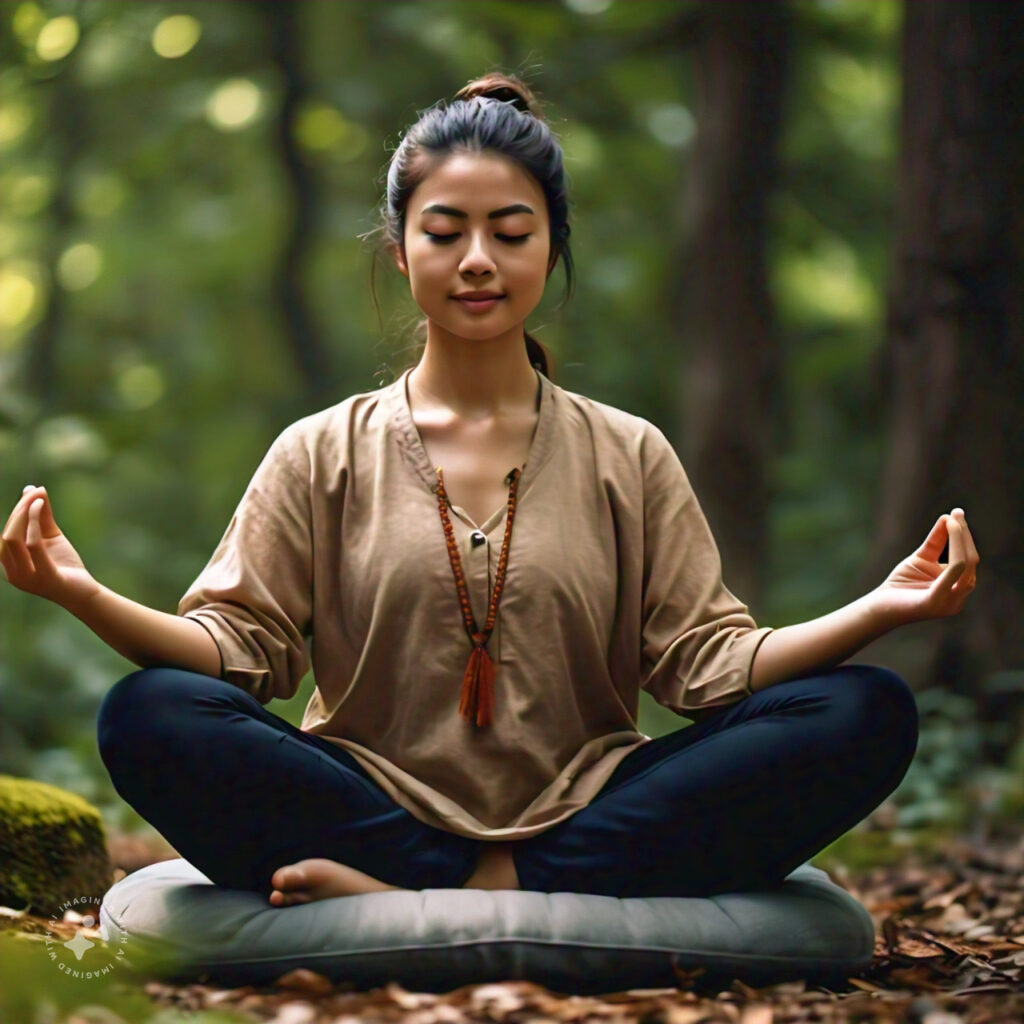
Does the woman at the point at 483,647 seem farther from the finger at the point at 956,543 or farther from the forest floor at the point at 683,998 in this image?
the forest floor at the point at 683,998

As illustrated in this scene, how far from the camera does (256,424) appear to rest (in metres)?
9.72

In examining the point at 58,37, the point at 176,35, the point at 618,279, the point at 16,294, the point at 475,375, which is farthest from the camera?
the point at 16,294

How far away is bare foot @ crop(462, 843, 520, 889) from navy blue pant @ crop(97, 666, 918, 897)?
14mm

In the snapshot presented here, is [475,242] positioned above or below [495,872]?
above

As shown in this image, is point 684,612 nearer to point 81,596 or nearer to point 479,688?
point 479,688

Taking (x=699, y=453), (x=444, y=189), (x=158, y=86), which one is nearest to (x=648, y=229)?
(x=699, y=453)

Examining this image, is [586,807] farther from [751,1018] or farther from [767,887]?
[751,1018]

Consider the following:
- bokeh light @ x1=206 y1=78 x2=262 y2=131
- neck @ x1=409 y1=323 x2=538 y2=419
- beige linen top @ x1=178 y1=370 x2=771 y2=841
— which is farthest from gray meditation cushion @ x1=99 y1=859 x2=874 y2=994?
bokeh light @ x1=206 y1=78 x2=262 y2=131

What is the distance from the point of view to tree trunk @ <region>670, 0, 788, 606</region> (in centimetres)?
689

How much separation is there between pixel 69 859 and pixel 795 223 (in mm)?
5797

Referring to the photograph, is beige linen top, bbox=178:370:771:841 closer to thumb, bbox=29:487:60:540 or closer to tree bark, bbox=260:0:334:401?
thumb, bbox=29:487:60:540

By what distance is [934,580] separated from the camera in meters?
2.75

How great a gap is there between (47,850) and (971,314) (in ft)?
11.8

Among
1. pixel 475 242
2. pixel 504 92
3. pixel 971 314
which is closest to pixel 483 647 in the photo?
pixel 475 242
